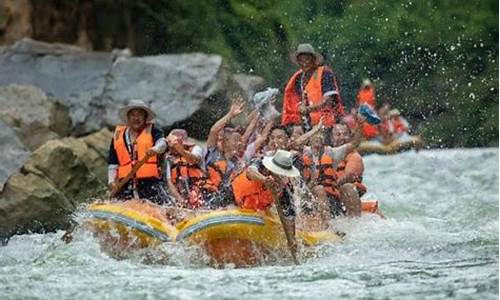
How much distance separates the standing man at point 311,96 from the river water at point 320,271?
1.00m

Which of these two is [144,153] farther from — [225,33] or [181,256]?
[225,33]

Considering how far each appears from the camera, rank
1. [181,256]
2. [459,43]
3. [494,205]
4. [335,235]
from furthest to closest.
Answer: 1. [459,43]
2. [494,205]
3. [335,235]
4. [181,256]

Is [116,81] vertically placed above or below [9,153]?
above

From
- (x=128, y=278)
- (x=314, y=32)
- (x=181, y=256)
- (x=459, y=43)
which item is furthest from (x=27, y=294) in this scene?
(x=459, y=43)

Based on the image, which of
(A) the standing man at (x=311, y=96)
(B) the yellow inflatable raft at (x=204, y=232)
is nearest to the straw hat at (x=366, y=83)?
(A) the standing man at (x=311, y=96)

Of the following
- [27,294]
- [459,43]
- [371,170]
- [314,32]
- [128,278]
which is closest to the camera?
[27,294]

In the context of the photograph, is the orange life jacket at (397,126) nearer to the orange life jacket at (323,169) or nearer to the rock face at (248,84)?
the rock face at (248,84)

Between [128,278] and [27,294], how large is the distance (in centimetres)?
83

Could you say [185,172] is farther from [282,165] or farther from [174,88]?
[174,88]

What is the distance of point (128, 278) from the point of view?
9172mm

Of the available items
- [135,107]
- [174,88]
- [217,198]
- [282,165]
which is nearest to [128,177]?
[135,107]

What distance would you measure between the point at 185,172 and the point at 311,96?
1.41 meters

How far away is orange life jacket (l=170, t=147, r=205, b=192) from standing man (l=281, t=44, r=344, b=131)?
44.1 inches

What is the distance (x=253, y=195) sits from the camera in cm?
987
